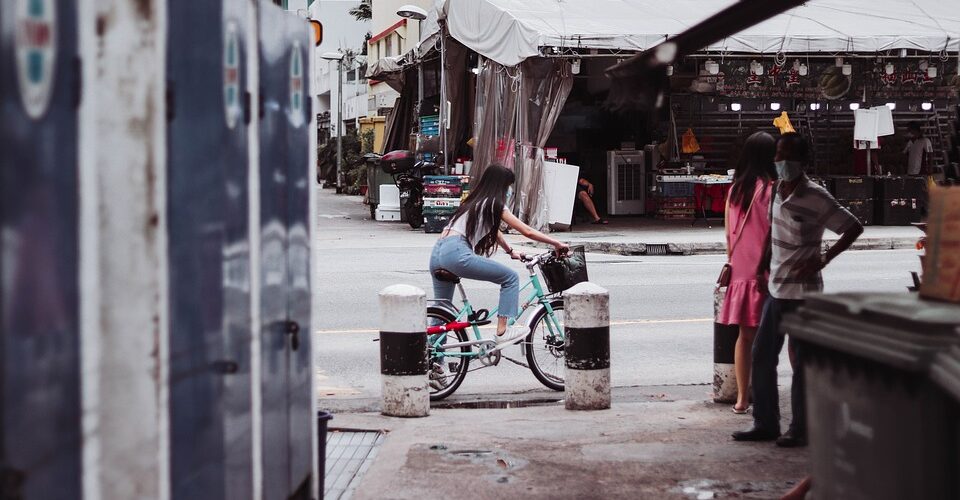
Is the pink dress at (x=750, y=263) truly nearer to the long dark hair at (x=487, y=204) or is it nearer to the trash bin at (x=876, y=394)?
the long dark hair at (x=487, y=204)

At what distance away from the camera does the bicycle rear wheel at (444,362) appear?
8562mm

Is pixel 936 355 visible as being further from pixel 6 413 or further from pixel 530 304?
pixel 530 304

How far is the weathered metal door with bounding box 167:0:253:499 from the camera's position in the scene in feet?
9.85

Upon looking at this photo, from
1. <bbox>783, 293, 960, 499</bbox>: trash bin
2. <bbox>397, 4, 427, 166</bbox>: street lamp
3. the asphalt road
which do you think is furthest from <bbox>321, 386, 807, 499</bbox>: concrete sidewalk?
<bbox>397, 4, 427, 166</bbox>: street lamp

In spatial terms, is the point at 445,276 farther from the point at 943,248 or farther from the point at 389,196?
the point at 389,196

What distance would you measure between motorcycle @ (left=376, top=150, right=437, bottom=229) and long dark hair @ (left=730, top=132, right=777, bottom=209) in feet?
59.2

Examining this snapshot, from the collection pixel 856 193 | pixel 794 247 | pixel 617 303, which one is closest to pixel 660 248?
pixel 856 193

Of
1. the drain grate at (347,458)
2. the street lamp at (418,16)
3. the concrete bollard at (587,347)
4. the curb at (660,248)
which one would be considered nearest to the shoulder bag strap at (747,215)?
the concrete bollard at (587,347)

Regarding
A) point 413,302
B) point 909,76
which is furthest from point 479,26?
point 413,302

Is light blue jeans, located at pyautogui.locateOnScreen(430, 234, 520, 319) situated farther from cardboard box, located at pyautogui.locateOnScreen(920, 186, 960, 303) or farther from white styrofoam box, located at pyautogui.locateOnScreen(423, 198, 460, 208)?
white styrofoam box, located at pyautogui.locateOnScreen(423, 198, 460, 208)

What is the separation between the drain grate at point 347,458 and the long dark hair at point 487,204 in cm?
175

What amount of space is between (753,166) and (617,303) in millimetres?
5789

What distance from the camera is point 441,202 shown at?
2408cm

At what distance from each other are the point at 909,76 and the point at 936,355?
23360 mm
